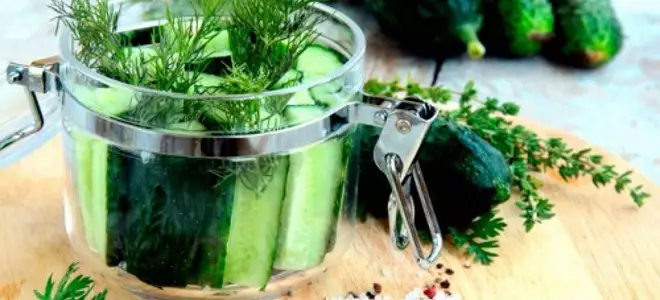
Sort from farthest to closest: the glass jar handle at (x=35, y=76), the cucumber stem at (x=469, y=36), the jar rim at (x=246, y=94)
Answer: the cucumber stem at (x=469, y=36), the glass jar handle at (x=35, y=76), the jar rim at (x=246, y=94)

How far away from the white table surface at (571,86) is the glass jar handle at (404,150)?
0.69 metres

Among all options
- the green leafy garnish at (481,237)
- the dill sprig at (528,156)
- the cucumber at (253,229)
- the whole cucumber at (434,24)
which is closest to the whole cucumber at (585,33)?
the whole cucumber at (434,24)

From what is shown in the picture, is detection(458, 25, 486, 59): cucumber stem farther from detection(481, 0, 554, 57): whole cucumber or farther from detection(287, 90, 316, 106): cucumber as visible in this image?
detection(287, 90, 316, 106): cucumber

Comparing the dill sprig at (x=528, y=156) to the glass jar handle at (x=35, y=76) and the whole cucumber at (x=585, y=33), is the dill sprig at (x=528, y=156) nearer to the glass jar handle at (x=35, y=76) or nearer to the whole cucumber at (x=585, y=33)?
A: the glass jar handle at (x=35, y=76)

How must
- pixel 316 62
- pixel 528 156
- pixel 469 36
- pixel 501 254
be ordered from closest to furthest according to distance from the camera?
Answer: pixel 316 62, pixel 501 254, pixel 528 156, pixel 469 36

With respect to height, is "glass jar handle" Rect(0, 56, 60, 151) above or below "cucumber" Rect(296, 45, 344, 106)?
below

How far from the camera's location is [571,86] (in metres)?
1.61

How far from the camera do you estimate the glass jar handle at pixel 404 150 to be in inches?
31.2

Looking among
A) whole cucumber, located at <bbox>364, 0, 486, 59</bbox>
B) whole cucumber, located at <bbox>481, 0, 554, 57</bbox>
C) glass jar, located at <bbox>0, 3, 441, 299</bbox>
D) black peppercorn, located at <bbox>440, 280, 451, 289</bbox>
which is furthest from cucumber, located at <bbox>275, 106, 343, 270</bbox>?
whole cucumber, located at <bbox>481, 0, 554, 57</bbox>

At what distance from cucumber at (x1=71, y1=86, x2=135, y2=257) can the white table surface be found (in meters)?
0.67

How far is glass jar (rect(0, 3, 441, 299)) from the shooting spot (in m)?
0.75

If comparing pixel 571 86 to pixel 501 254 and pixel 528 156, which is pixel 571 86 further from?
pixel 501 254

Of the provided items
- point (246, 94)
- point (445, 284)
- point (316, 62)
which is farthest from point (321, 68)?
point (445, 284)

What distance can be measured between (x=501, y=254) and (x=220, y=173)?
319mm
